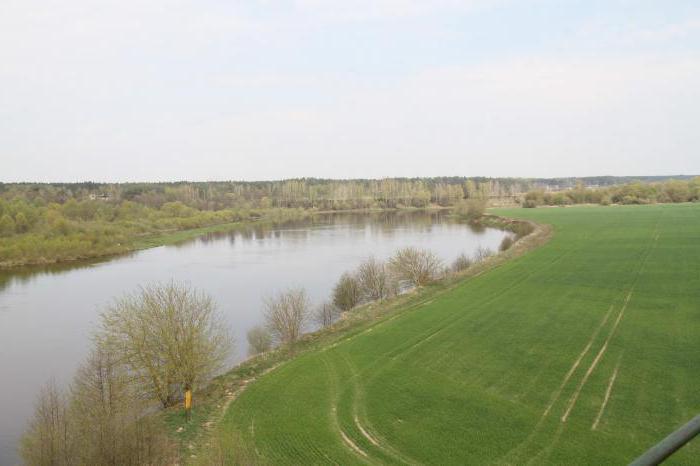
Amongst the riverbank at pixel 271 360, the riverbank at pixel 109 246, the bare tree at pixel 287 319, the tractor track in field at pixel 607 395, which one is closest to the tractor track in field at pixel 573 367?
the tractor track in field at pixel 607 395

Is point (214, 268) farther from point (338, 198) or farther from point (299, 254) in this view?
point (338, 198)

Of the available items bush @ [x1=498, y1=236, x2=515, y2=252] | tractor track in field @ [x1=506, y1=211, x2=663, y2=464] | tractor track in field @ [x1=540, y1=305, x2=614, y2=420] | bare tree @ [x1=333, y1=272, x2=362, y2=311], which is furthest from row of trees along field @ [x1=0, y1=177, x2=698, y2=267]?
tractor track in field @ [x1=506, y1=211, x2=663, y2=464]

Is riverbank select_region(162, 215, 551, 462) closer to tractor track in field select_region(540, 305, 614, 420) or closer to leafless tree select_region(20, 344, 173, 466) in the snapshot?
leafless tree select_region(20, 344, 173, 466)

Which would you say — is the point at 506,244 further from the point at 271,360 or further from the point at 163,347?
the point at 163,347

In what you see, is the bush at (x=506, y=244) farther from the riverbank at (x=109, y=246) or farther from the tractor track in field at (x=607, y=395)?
the riverbank at (x=109, y=246)

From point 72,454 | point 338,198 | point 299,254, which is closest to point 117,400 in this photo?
point 72,454

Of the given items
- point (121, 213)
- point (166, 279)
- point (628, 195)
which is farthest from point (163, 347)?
point (628, 195)
